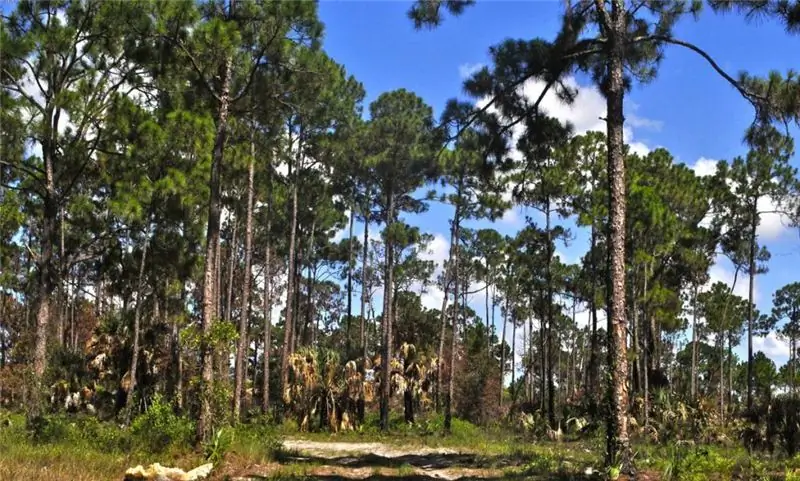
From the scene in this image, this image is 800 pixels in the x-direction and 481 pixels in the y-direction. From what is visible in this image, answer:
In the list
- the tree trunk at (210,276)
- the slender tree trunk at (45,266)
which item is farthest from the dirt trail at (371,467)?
the slender tree trunk at (45,266)

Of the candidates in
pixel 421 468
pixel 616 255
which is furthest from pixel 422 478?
pixel 616 255

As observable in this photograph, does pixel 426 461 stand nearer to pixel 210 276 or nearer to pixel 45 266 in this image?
pixel 210 276

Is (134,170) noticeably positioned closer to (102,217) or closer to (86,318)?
(102,217)

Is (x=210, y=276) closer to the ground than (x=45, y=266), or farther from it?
closer to the ground

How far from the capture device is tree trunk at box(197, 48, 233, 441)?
39.3 ft

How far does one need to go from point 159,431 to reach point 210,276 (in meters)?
2.89

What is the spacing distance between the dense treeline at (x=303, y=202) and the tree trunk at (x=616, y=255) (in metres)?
0.03

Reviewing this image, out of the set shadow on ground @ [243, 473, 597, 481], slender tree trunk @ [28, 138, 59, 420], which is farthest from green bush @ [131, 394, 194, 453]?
slender tree trunk @ [28, 138, 59, 420]

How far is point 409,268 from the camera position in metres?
41.3

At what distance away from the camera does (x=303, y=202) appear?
112 feet

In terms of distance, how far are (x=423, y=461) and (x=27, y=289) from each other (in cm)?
2403

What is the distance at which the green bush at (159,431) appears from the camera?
11.9 m

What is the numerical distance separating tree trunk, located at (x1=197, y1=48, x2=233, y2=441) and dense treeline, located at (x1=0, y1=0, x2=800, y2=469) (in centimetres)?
6

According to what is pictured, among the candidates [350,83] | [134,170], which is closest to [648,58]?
[134,170]
